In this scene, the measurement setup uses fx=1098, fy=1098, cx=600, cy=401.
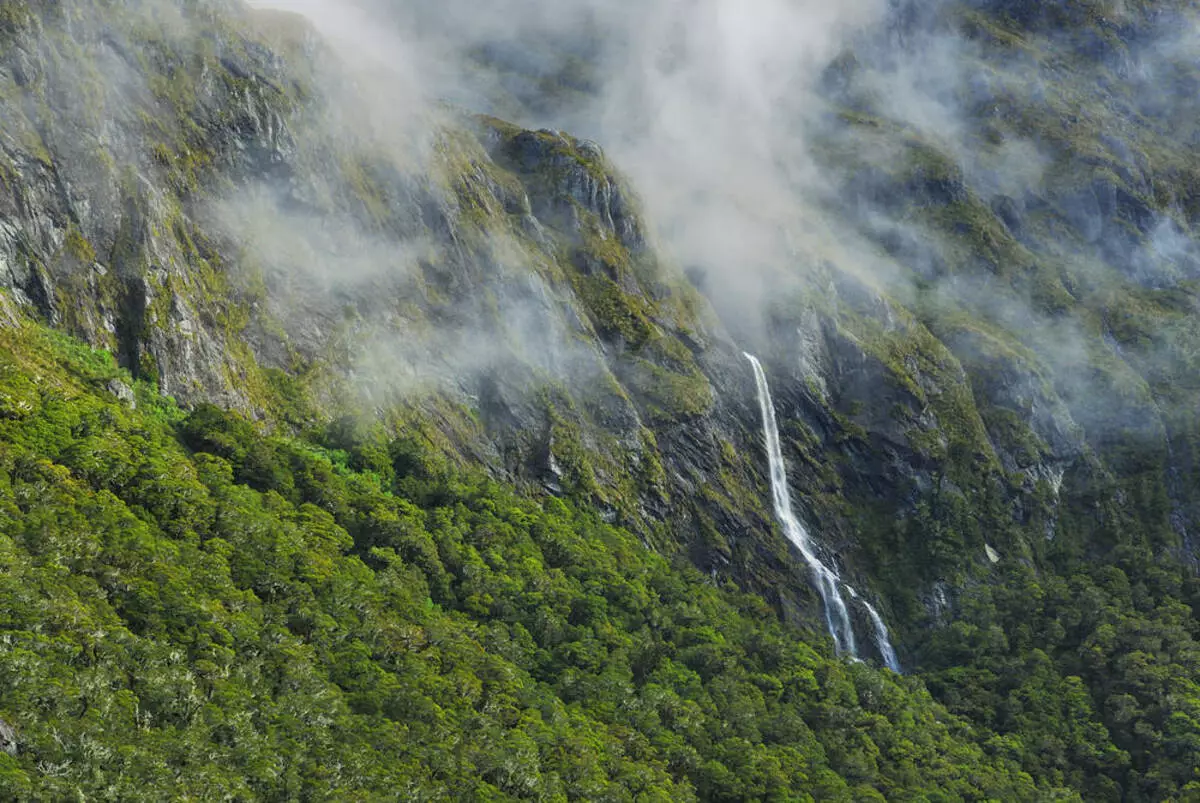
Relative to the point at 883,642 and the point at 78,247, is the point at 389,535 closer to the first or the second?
the point at 78,247

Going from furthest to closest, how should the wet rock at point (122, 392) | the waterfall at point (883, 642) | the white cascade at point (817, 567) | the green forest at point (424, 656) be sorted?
the waterfall at point (883, 642) → the white cascade at point (817, 567) → the wet rock at point (122, 392) → the green forest at point (424, 656)

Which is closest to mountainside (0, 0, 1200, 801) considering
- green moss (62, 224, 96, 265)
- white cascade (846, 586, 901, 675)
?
green moss (62, 224, 96, 265)

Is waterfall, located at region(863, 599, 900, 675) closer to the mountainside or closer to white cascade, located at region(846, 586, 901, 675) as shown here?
white cascade, located at region(846, 586, 901, 675)

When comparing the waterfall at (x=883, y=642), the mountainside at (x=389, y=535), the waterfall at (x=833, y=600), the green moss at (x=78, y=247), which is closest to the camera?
the mountainside at (x=389, y=535)

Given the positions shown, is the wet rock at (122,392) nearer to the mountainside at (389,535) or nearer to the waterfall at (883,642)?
the mountainside at (389,535)

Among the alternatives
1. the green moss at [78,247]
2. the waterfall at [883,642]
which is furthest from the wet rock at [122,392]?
the waterfall at [883,642]

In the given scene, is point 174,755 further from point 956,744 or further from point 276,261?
point 956,744

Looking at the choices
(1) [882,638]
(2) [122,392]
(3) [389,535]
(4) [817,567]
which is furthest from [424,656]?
(1) [882,638]

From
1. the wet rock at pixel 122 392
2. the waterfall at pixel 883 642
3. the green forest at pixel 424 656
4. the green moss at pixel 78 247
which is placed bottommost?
the green forest at pixel 424 656
